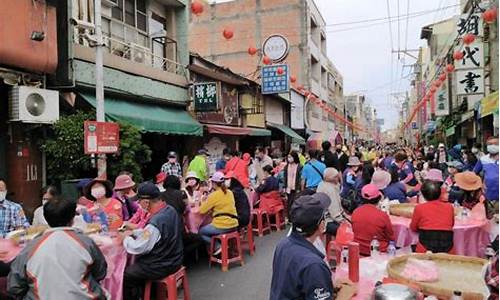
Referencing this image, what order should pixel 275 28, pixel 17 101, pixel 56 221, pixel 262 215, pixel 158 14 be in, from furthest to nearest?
pixel 275 28
pixel 158 14
pixel 262 215
pixel 17 101
pixel 56 221

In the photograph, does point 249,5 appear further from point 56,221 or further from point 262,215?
point 56,221

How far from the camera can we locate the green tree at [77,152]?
9.09 meters

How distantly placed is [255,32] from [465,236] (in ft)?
99.1

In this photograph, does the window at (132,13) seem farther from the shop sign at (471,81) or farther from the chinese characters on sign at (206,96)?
the shop sign at (471,81)

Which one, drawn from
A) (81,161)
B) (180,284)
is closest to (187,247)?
(180,284)

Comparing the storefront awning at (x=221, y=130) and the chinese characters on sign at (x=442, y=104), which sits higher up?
the chinese characters on sign at (x=442, y=104)

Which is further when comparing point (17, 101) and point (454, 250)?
point (17, 101)

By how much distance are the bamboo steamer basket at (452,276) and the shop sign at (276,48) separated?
2051cm

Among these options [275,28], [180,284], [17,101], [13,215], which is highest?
[275,28]

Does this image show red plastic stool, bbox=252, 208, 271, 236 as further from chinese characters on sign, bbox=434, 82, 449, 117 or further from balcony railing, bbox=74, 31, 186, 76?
chinese characters on sign, bbox=434, 82, 449, 117

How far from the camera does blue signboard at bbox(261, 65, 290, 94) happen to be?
22.1 metres

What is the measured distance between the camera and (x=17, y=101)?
28.5 feet

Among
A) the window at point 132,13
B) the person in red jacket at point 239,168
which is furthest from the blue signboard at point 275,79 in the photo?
the person in red jacket at point 239,168

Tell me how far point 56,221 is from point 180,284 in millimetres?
3197
